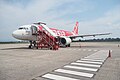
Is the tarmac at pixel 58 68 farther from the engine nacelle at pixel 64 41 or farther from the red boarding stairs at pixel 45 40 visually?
the engine nacelle at pixel 64 41

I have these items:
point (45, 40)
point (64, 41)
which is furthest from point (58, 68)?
point (64, 41)

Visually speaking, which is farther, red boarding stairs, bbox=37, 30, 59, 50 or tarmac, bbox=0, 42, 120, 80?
red boarding stairs, bbox=37, 30, 59, 50

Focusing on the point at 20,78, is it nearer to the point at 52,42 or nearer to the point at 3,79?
the point at 3,79

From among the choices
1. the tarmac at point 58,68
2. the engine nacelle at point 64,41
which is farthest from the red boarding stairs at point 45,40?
the tarmac at point 58,68

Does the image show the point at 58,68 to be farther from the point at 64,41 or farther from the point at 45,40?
the point at 64,41

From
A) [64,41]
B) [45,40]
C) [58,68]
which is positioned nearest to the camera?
[58,68]

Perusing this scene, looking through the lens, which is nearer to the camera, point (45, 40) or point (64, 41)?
point (45, 40)

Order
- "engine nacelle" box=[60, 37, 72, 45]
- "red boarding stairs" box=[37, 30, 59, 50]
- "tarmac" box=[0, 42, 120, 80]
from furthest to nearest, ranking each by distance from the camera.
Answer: "engine nacelle" box=[60, 37, 72, 45]
"red boarding stairs" box=[37, 30, 59, 50]
"tarmac" box=[0, 42, 120, 80]

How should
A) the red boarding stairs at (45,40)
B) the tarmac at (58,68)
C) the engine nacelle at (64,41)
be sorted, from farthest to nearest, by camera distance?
the engine nacelle at (64,41) → the red boarding stairs at (45,40) → the tarmac at (58,68)

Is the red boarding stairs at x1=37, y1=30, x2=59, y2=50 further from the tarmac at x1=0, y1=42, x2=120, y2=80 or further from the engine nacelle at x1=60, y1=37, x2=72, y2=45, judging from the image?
the tarmac at x1=0, y1=42, x2=120, y2=80

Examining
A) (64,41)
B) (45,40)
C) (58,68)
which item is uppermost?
(45,40)

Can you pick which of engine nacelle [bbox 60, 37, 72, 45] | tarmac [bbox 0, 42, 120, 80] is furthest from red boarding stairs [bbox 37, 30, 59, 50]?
tarmac [bbox 0, 42, 120, 80]

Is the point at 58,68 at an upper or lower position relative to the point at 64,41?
lower

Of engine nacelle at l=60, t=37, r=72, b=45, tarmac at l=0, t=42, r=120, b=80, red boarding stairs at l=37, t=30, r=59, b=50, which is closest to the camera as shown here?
tarmac at l=0, t=42, r=120, b=80
